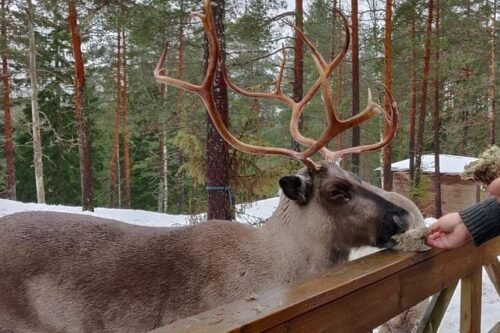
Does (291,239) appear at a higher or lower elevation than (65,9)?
lower

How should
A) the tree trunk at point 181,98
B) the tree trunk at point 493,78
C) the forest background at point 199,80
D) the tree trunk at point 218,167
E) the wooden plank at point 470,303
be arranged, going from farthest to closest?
the tree trunk at point 493,78
the tree trunk at point 181,98
the forest background at point 199,80
the tree trunk at point 218,167
the wooden plank at point 470,303

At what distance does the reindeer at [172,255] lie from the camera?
2730mm

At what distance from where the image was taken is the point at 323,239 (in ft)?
9.81

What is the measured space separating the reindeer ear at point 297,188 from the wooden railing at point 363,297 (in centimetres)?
76

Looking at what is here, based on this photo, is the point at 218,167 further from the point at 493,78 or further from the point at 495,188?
the point at 493,78

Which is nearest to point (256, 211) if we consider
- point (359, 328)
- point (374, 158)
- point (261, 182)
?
point (261, 182)

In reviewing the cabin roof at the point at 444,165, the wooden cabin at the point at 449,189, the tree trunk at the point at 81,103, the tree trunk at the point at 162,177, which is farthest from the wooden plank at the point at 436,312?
the tree trunk at the point at 162,177

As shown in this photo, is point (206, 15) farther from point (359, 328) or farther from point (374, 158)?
point (374, 158)

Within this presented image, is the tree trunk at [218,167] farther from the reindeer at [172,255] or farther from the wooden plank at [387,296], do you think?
the wooden plank at [387,296]

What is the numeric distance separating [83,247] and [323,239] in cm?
135

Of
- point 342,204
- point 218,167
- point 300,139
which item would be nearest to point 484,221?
point 342,204

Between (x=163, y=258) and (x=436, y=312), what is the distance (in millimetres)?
1476

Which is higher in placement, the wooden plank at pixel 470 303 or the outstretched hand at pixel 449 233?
the outstretched hand at pixel 449 233

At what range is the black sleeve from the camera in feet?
7.28
